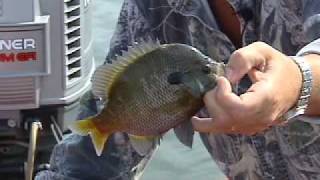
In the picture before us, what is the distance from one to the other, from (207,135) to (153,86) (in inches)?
23.6

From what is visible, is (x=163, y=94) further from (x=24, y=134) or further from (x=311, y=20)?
(x=24, y=134)

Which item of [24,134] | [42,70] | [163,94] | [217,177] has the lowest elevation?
[217,177]

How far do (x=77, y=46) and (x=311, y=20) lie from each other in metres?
1.47

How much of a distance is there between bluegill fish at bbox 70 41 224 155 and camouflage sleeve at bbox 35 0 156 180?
15.8 inches

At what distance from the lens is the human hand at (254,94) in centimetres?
124

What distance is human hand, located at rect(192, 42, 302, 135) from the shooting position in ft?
4.06

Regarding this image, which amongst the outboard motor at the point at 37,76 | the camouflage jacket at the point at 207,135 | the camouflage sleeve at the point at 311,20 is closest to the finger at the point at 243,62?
the camouflage sleeve at the point at 311,20

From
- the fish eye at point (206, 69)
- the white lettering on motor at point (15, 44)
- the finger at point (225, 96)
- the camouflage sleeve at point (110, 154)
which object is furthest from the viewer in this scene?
the white lettering on motor at point (15, 44)

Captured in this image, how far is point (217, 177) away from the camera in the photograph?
3822 mm

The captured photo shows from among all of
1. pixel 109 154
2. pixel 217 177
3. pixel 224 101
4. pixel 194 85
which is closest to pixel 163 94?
pixel 194 85

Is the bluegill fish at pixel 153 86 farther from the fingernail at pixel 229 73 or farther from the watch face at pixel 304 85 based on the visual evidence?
the watch face at pixel 304 85

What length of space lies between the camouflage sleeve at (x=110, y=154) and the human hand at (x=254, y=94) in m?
0.55

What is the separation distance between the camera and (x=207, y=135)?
6.40ft

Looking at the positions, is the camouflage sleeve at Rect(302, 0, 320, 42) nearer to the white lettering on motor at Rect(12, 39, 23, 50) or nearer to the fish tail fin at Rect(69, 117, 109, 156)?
the fish tail fin at Rect(69, 117, 109, 156)
